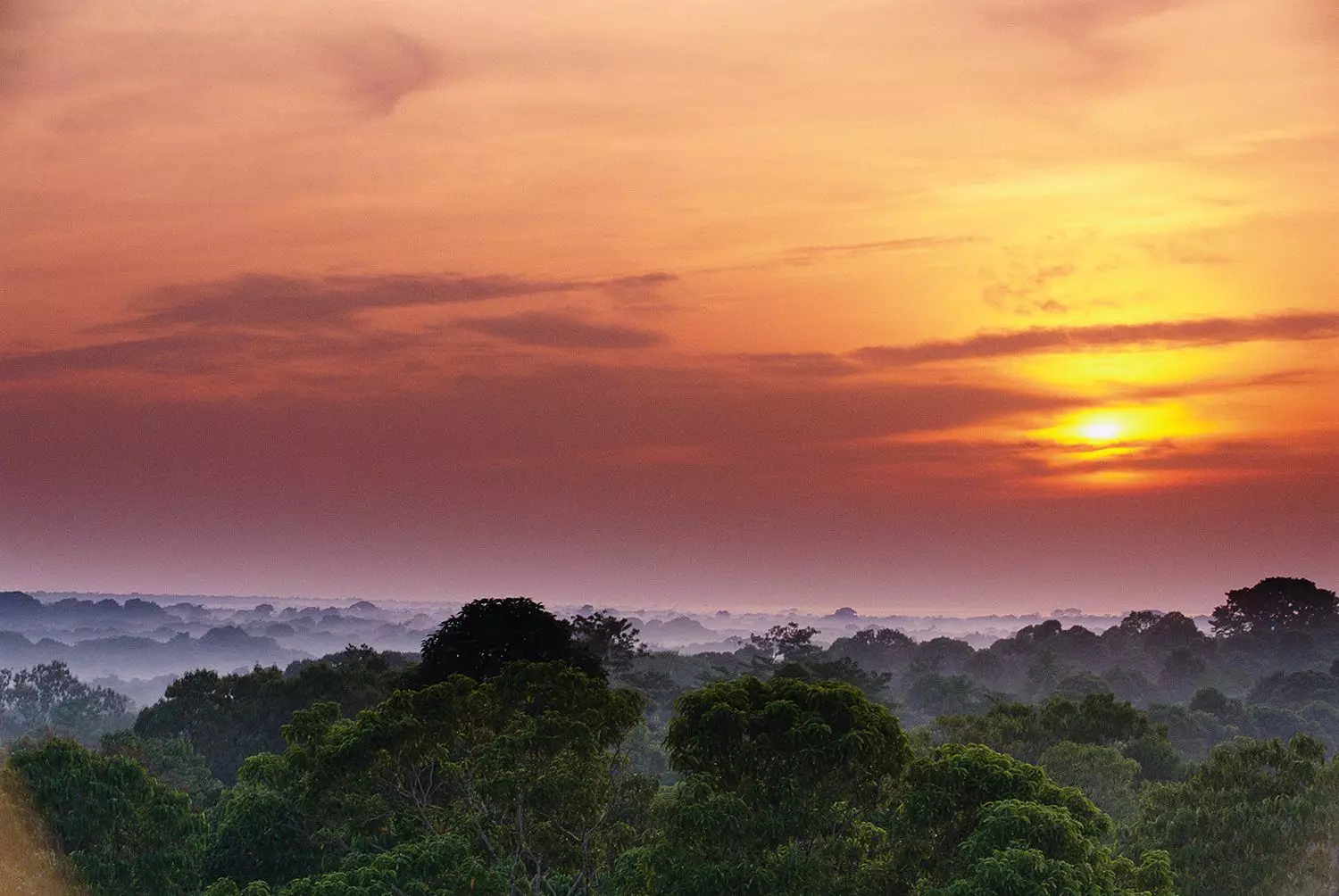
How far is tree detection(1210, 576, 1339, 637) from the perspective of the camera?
598 ft

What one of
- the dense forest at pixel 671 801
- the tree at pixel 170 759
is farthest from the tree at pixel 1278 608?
the tree at pixel 170 759

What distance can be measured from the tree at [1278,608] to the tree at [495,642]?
5752 inches

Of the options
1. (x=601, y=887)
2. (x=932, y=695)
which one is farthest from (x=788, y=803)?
(x=932, y=695)

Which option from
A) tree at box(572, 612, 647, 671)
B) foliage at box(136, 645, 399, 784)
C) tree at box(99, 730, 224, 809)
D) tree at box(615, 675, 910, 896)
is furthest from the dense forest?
tree at box(572, 612, 647, 671)

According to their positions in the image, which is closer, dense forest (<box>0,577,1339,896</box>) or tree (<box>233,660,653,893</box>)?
dense forest (<box>0,577,1339,896</box>)

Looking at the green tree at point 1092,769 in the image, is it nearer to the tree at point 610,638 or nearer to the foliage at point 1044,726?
the foliage at point 1044,726

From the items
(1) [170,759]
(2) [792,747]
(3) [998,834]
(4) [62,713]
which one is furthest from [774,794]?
(4) [62,713]

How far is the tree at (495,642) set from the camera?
180ft

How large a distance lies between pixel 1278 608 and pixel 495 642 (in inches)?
5943

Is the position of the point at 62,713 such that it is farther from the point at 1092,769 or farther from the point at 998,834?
the point at 998,834

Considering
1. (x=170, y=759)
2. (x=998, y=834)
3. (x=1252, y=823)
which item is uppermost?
(x=998, y=834)

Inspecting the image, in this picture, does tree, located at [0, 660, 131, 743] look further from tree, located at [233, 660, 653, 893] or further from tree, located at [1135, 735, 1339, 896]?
tree, located at [1135, 735, 1339, 896]

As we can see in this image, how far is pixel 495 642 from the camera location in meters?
55.5

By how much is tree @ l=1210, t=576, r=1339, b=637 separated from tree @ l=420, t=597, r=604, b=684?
479 feet
